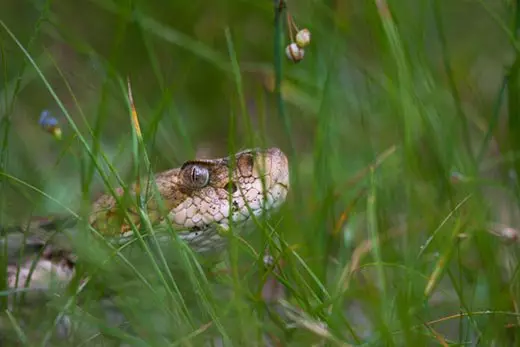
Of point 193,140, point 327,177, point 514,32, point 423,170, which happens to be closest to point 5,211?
point 327,177

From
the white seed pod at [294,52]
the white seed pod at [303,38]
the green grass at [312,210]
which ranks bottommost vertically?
the green grass at [312,210]

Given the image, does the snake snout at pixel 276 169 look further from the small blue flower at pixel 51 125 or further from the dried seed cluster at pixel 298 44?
the small blue flower at pixel 51 125

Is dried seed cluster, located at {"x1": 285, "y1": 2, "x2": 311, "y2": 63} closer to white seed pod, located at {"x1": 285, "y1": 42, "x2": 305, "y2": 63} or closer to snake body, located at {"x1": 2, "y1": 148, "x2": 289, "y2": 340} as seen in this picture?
white seed pod, located at {"x1": 285, "y1": 42, "x2": 305, "y2": 63}

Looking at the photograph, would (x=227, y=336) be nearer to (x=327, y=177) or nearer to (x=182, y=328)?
(x=182, y=328)

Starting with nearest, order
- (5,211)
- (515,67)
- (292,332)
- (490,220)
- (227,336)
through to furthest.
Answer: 1. (227,336)
2. (292,332)
3. (5,211)
4. (515,67)
5. (490,220)

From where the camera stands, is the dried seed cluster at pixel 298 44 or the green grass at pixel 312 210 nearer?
the green grass at pixel 312 210

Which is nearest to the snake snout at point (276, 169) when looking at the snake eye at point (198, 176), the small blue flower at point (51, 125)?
the snake eye at point (198, 176)

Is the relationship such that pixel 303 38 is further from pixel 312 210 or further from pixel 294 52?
pixel 312 210
